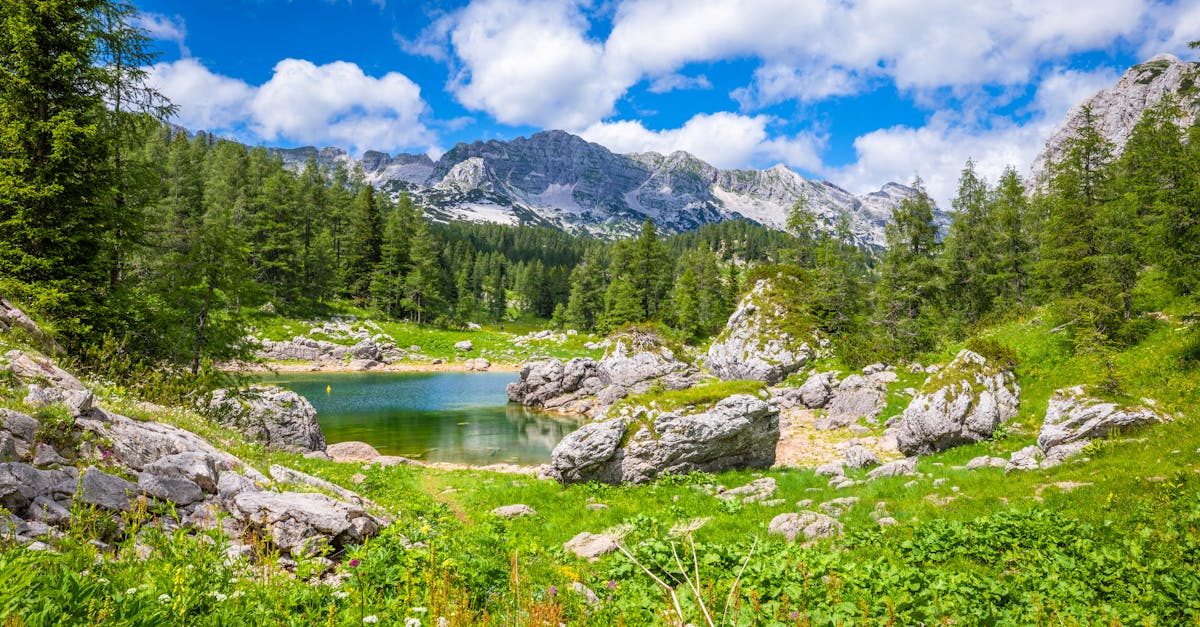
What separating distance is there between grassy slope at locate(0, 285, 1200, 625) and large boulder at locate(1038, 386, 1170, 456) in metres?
0.53

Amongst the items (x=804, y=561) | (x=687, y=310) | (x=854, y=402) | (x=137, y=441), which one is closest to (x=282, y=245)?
(x=687, y=310)

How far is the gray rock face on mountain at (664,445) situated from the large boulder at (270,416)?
38.2 ft

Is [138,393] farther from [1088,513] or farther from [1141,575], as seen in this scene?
[1088,513]

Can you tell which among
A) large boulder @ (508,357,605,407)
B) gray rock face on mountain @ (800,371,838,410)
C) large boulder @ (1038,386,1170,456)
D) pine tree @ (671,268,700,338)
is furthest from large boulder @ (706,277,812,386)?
pine tree @ (671,268,700,338)

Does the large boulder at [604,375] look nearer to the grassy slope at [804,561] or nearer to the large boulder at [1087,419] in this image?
the large boulder at [1087,419]

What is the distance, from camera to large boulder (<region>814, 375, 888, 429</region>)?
951 inches

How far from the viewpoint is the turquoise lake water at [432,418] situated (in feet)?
90.7

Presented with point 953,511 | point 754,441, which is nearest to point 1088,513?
point 953,511

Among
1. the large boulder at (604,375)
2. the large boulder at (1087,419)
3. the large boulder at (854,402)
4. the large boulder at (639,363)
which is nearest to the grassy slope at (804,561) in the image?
the large boulder at (1087,419)

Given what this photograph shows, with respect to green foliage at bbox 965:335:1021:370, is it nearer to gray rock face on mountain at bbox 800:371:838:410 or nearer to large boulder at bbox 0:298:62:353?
gray rock face on mountain at bbox 800:371:838:410

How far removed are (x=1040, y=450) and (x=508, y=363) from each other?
6232 centimetres

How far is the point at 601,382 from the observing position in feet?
136

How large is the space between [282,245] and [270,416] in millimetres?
61563

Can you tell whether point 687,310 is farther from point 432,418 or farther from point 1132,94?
point 1132,94
